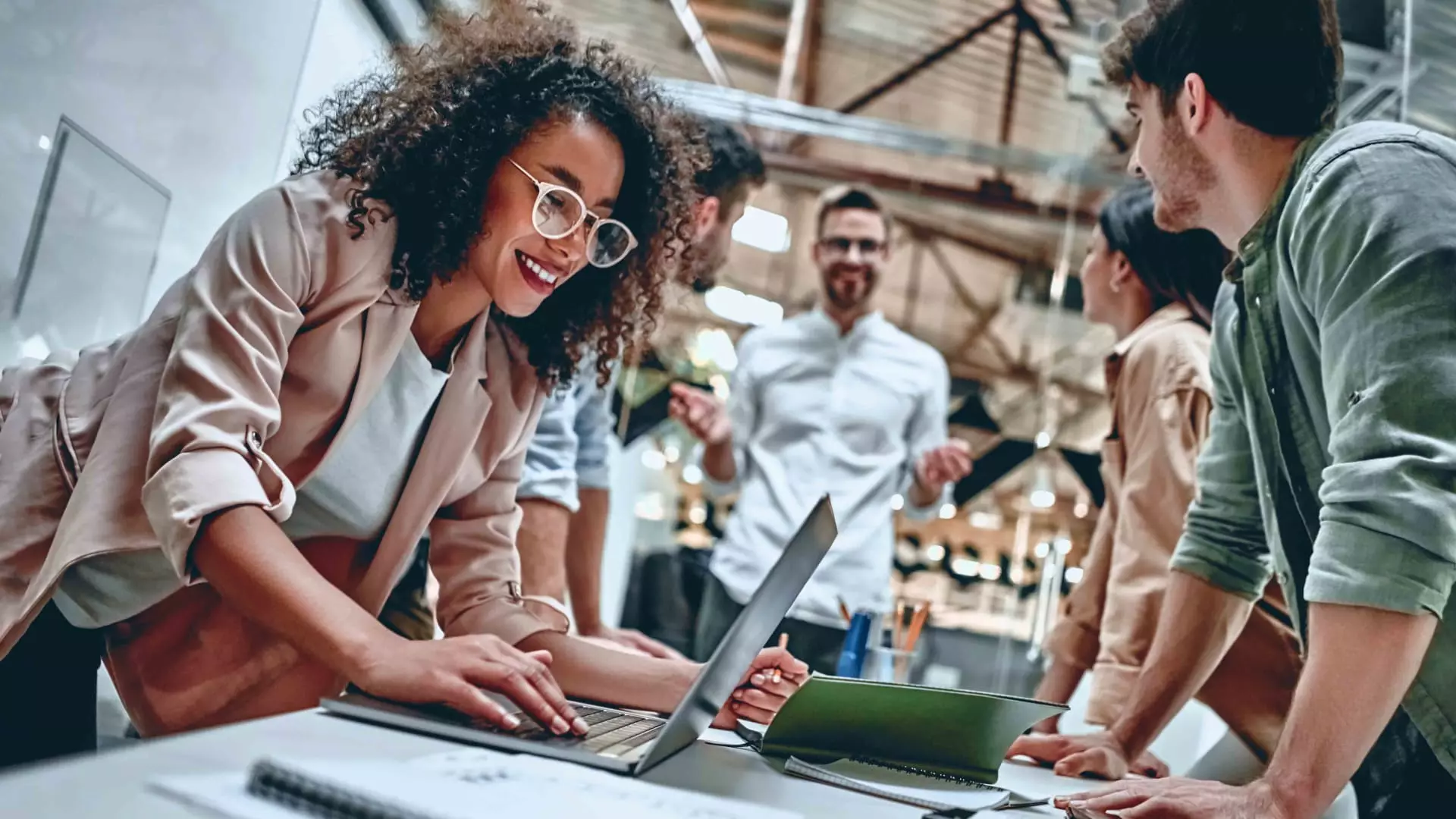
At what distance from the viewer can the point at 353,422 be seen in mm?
1152

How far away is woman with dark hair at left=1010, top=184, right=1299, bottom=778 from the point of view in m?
1.60

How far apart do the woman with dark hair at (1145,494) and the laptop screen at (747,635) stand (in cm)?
53

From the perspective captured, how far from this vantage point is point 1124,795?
0.89 metres

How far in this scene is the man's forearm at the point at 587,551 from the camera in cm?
256

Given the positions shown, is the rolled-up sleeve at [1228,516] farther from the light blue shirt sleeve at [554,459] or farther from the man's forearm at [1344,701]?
the light blue shirt sleeve at [554,459]

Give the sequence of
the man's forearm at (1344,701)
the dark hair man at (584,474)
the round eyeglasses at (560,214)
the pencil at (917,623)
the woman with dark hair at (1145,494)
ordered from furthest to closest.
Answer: the dark hair man at (584,474)
the pencil at (917,623)
the woman with dark hair at (1145,494)
the round eyeglasses at (560,214)
the man's forearm at (1344,701)

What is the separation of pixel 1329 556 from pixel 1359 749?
0.16m

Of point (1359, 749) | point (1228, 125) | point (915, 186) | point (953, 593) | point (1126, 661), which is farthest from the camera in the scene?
point (915, 186)

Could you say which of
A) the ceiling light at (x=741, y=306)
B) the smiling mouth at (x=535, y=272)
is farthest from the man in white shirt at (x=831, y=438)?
the ceiling light at (x=741, y=306)

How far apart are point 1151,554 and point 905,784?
1.05 m

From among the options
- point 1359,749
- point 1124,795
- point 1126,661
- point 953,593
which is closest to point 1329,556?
point 1359,749

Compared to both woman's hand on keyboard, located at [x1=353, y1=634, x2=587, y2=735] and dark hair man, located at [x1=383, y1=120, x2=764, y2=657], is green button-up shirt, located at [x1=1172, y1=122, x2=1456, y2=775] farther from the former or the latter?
dark hair man, located at [x1=383, y1=120, x2=764, y2=657]

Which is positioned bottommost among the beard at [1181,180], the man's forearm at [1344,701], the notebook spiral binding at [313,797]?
the notebook spiral binding at [313,797]

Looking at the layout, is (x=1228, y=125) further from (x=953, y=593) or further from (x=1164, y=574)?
(x=953, y=593)
